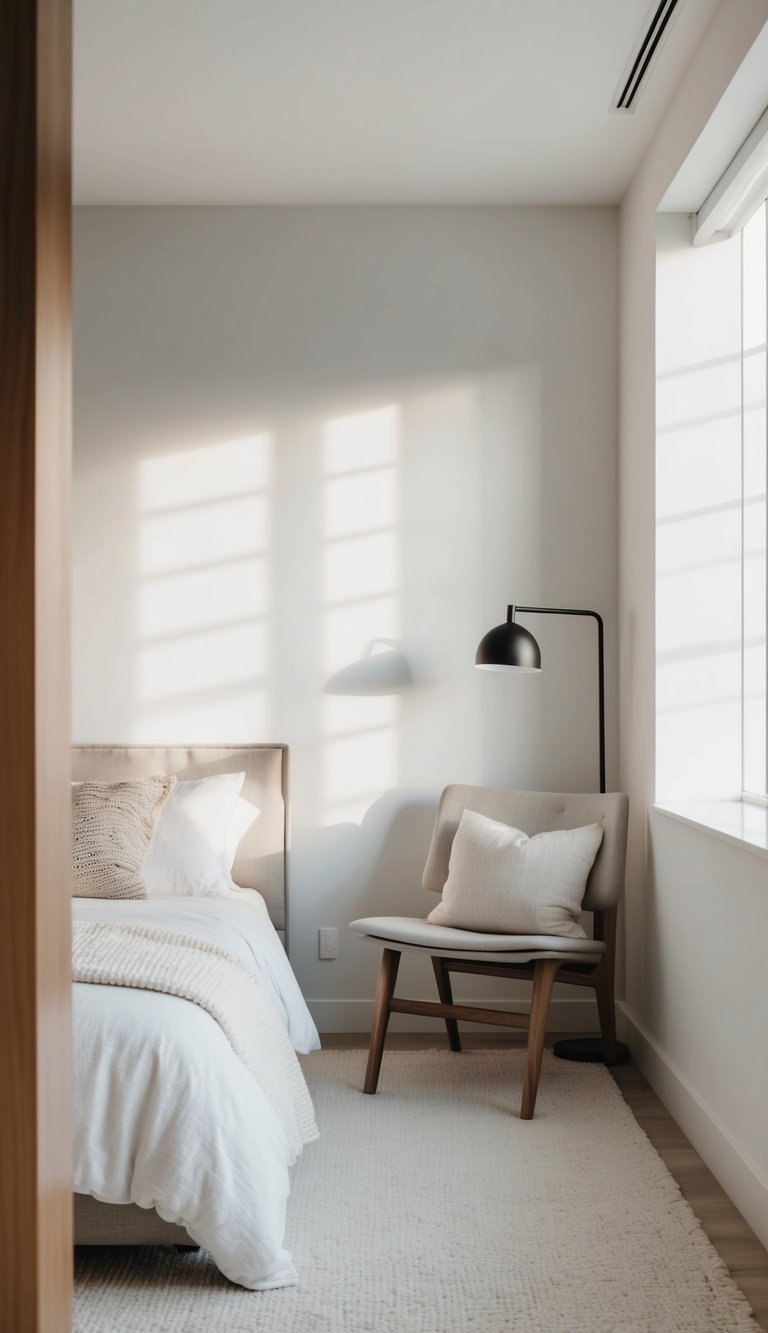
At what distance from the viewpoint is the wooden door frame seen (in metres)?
1.12

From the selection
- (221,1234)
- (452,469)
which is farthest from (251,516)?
(221,1234)

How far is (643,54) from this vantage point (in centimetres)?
302

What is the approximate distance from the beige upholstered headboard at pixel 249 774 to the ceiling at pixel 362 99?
198 centimetres

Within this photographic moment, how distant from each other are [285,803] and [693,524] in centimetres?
168

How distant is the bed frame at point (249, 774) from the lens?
3.90 meters

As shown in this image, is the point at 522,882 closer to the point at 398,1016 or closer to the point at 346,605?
the point at 398,1016

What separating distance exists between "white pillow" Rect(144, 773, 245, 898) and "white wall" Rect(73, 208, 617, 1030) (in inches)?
12.3

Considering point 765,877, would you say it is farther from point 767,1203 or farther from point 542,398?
point 542,398

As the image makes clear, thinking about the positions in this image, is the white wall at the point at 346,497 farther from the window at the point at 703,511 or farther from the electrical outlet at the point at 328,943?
the window at the point at 703,511

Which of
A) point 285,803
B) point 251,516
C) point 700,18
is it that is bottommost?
point 285,803

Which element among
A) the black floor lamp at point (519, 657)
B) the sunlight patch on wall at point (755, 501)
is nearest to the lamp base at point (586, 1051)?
the black floor lamp at point (519, 657)

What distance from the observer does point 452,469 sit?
405 cm

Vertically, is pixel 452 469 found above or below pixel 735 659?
above

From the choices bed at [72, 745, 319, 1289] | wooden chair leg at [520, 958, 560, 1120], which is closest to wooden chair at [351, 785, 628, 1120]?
wooden chair leg at [520, 958, 560, 1120]
